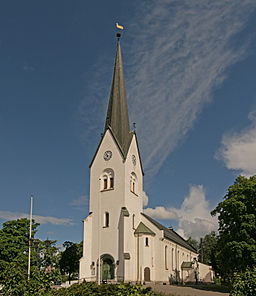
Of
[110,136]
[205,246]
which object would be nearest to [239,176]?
[110,136]

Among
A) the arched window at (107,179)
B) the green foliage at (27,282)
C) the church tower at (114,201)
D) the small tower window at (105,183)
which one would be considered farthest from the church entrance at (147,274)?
the green foliage at (27,282)

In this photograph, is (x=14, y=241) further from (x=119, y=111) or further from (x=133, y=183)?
(x=119, y=111)

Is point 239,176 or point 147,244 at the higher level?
point 239,176

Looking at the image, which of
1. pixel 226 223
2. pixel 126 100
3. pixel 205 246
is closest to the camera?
pixel 226 223

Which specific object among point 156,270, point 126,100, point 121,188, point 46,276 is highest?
point 126,100

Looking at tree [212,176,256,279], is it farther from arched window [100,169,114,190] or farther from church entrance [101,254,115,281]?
arched window [100,169,114,190]

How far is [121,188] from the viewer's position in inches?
1663

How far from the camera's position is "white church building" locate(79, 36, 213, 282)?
3950 centimetres

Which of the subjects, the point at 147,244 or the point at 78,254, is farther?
the point at 78,254

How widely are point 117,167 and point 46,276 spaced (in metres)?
30.0

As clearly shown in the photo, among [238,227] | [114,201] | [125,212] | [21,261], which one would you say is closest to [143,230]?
[125,212]

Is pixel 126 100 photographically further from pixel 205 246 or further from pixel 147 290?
pixel 205 246

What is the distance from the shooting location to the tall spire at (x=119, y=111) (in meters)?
45.8

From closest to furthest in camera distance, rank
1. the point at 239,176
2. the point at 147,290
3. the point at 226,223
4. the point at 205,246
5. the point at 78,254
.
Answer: the point at 147,290, the point at 226,223, the point at 239,176, the point at 78,254, the point at 205,246
